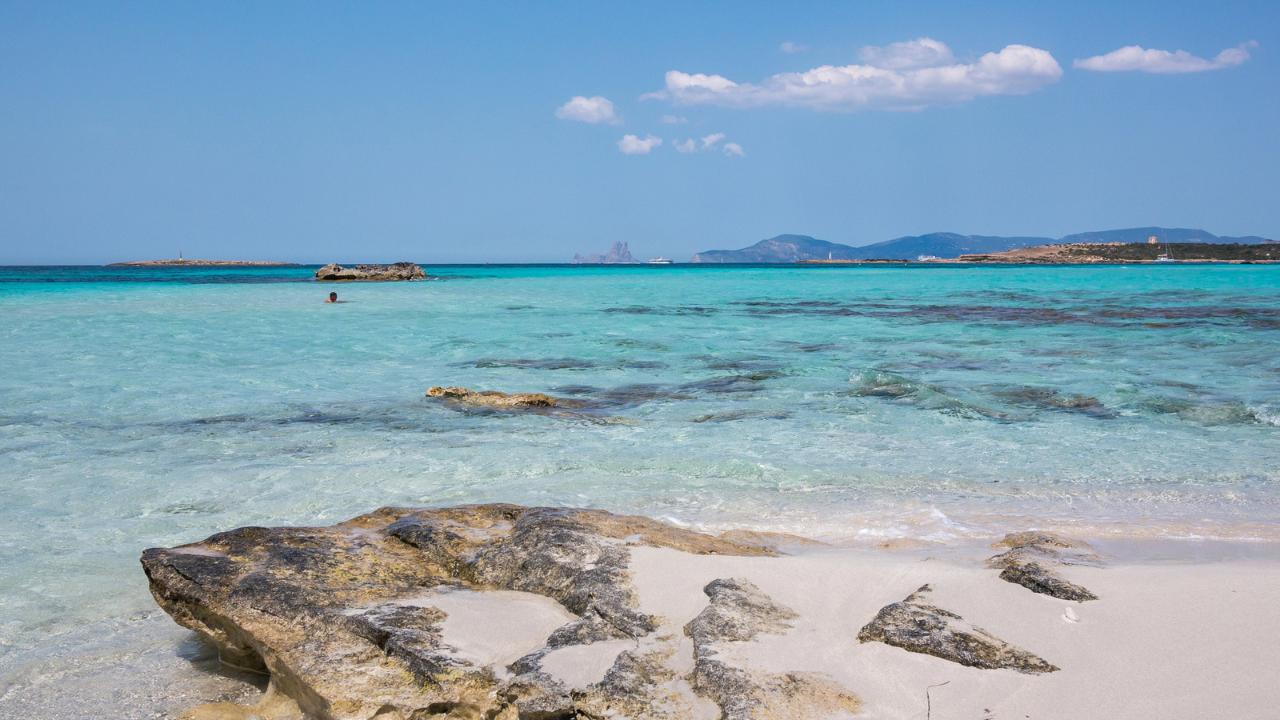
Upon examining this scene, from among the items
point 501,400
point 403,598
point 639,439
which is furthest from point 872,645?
point 501,400

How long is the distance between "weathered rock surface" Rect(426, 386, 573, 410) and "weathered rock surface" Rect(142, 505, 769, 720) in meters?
5.51

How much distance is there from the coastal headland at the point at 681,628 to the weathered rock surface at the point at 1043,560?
0.02 metres

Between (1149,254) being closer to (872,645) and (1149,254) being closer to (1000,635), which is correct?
(1000,635)

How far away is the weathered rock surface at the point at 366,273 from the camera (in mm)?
60844

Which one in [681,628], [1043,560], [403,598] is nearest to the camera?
[681,628]

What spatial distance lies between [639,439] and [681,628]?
533 cm

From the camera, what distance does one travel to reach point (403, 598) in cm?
389

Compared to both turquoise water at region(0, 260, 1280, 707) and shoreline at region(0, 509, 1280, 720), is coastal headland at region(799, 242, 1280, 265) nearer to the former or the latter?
turquoise water at region(0, 260, 1280, 707)

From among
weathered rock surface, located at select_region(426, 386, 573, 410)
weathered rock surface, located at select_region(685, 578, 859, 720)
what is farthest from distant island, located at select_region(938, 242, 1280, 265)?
weathered rock surface, located at select_region(685, 578, 859, 720)

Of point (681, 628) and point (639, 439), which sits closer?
point (681, 628)

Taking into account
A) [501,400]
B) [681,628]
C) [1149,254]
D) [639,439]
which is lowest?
[639,439]

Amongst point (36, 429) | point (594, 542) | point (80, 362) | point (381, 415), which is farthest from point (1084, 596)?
point (80, 362)

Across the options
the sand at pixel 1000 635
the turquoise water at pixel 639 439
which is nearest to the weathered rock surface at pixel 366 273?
the turquoise water at pixel 639 439

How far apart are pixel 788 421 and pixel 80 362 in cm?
1267
